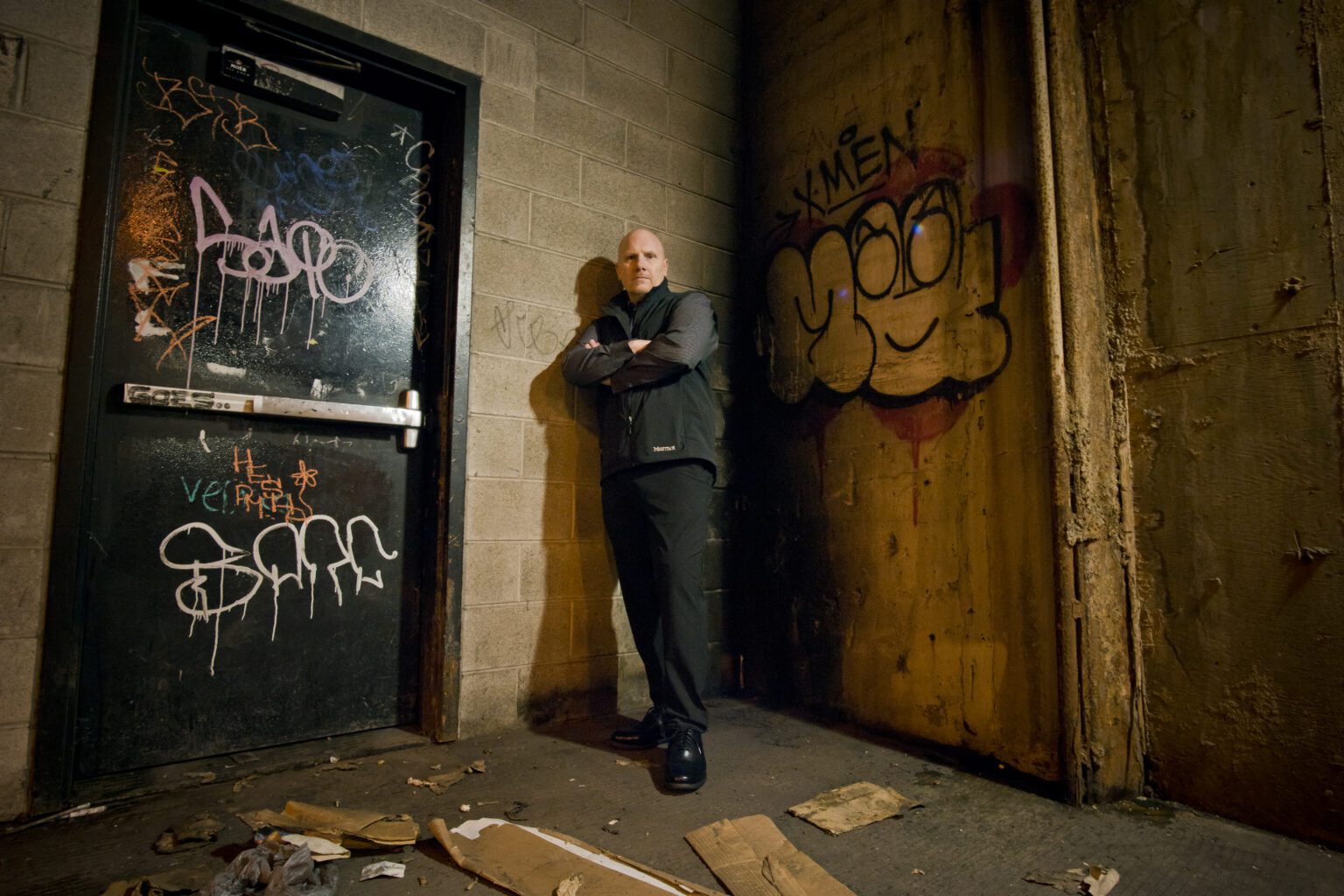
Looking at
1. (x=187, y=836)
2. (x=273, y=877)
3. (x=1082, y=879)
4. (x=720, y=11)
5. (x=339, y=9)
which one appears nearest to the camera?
(x=273, y=877)

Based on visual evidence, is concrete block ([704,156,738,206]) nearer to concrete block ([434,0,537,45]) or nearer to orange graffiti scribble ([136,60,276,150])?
concrete block ([434,0,537,45])

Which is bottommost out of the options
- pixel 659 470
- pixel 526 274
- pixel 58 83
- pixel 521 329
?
pixel 659 470

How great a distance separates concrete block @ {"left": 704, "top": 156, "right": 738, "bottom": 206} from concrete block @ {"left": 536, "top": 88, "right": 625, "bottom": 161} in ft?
1.41

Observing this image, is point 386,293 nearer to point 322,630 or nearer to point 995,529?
point 322,630

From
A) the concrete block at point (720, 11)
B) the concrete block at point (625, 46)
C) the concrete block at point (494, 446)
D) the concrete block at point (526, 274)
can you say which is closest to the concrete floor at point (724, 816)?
the concrete block at point (494, 446)

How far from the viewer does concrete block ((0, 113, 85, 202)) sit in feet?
5.33

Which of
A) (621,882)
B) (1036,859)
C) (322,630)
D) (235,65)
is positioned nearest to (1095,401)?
(1036,859)

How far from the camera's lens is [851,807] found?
1.68 meters

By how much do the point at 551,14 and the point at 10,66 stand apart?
1563 millimetres

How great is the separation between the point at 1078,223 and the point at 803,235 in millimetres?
1019

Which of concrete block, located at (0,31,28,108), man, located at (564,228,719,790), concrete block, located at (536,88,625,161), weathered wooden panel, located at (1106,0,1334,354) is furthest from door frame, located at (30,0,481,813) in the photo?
weathered wooden panel, located at (1106,0,1334,354)

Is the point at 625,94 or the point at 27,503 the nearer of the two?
the point at 27,503

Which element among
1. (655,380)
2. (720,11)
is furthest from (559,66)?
(655,380)

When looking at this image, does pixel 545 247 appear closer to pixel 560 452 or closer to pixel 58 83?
pixel 560 452
